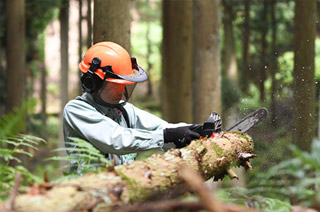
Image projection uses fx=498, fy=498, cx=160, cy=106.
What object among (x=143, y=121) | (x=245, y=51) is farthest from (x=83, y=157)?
(x=245, y=51)

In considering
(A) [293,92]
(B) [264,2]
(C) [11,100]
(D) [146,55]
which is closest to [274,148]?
(A) [293,92]

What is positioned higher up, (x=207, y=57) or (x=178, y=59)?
(x=207, y=57)

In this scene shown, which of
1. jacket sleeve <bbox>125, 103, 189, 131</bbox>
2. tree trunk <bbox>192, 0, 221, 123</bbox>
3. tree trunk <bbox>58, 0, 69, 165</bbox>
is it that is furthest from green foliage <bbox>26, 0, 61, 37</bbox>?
jacket sleeve <bbox>125, 103, 189, 131</bbox>

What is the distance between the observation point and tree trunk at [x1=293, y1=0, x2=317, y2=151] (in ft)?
21.3

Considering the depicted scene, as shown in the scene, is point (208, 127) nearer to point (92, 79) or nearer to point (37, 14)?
point (92, 79)

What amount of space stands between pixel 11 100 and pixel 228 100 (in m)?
6.42

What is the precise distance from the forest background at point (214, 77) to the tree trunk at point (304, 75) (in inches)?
0.6

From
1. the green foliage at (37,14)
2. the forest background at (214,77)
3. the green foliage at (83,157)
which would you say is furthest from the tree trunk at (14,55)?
Result: the green foliage at (83,157)

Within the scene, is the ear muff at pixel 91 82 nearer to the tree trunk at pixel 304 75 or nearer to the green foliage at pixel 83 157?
the green foliage at pixel 83 157

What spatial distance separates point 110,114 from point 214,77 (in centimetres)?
431

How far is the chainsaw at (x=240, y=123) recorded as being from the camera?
4.04 m

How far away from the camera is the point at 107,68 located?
402cm

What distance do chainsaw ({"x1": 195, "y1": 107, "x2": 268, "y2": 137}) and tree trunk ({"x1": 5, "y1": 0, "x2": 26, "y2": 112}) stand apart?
7.72 meters

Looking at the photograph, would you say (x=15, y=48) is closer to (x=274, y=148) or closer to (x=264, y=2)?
(x=274, y=148)
